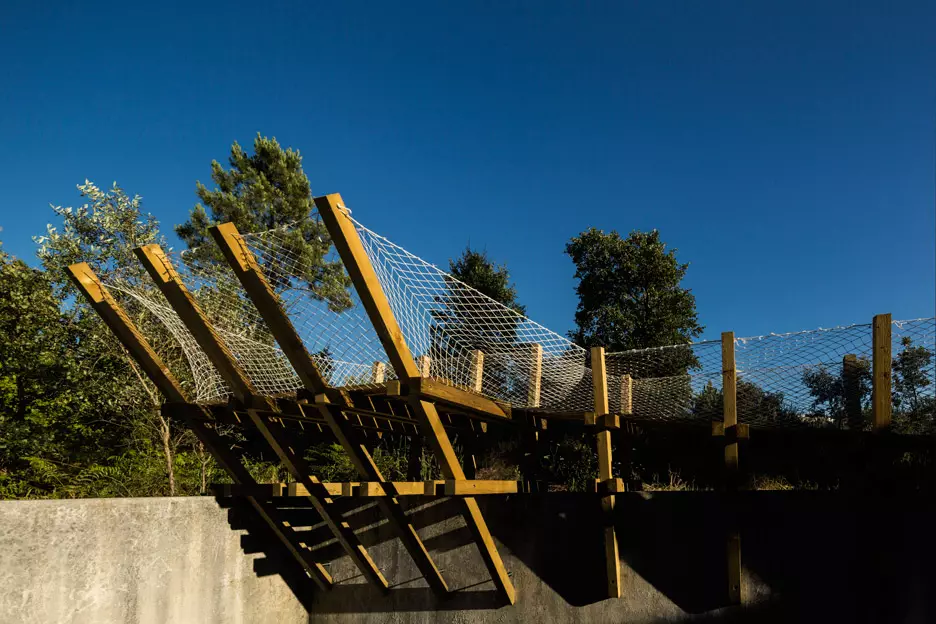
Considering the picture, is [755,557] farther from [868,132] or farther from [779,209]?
[779,209]

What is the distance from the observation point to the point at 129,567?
4.34m

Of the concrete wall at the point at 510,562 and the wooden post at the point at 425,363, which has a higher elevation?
the wooden post at the point at 425,363

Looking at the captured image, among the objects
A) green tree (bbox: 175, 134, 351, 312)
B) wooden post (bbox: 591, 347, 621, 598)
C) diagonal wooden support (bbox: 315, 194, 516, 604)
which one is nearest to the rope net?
diagonal wooden support (bbox: 315, 194, 516, 604)

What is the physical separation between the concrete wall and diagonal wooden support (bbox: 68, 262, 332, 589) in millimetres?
218

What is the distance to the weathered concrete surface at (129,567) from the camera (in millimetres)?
3795

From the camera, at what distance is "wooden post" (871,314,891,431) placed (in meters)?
3.40

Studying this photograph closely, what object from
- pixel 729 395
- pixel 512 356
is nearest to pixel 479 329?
pixel 512 356

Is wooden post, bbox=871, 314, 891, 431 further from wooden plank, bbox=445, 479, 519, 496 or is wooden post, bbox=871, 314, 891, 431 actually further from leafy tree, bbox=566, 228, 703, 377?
leafy tree, bbox=566, 228, 703, 377

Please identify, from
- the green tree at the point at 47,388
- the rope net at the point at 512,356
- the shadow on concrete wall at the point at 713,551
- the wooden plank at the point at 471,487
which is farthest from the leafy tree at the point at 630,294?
the green tree at the point at 47,388

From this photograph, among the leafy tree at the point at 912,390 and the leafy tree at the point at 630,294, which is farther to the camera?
the leafy tree at the point at 630,294

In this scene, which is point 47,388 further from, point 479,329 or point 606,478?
point 606,478

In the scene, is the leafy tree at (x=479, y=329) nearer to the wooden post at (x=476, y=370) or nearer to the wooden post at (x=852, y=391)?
the wooden post at (x=476, y=370)

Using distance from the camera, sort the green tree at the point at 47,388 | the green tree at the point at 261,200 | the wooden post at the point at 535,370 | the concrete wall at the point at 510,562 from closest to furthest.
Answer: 1. the concrete wall at the point at 510,562
2. the wooden post at the point at 535,370
3. the green tree at the point at 47,388
4. the green tree at the point at 261,200

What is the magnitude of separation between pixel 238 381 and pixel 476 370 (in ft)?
6.25
